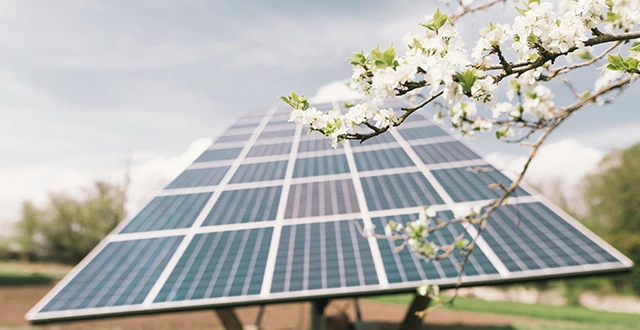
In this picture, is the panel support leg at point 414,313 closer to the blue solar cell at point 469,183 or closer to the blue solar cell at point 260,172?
the blue solar cell at point 469,183

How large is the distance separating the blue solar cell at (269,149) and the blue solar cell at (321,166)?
86cm

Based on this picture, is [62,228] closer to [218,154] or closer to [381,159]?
[218,154]

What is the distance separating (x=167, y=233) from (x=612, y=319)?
15.0m

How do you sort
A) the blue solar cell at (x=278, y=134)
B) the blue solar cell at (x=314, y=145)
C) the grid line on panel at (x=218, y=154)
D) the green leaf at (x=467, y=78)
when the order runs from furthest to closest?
the blue solar cell at (x=278, y=134), the blue solar cell at (x=314, y=145), the grid line on panel at (x=218, y=154), the green leaf at (x=467, y=78)

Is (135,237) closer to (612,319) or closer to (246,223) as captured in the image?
(246,223)

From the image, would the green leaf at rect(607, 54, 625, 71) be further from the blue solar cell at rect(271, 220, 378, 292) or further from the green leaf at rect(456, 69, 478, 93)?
the blue solar cell at rect(271, 220, 378, 292)

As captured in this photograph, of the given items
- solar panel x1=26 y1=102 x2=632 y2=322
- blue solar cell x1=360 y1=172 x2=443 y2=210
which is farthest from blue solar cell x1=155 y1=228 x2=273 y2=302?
blue solar cell x1=360 y1=172 x2=443 y2=210

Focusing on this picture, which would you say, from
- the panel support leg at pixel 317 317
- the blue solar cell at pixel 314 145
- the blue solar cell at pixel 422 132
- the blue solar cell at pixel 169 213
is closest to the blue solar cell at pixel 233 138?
the blue solar cell at pixel 314 145

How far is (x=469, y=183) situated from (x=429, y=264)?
232 cm

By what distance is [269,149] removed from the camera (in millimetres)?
9086

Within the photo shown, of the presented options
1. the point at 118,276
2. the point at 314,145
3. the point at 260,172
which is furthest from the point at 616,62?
the point at 314,145

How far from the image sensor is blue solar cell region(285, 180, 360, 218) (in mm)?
5777

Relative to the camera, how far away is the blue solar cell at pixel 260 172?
23.9 feet

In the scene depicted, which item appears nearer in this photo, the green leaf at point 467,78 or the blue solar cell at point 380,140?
the green leaf at point 467,78
